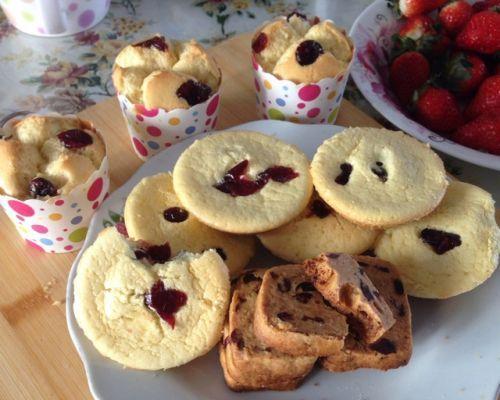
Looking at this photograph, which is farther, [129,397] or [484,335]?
[484,335]

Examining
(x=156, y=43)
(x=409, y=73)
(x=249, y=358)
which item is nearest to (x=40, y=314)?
(x=249, y=358)

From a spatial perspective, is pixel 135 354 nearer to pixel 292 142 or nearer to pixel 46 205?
pixel 46 205

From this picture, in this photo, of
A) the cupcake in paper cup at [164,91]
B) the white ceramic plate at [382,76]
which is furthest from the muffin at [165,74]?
the white ceramic plate at [382,76]

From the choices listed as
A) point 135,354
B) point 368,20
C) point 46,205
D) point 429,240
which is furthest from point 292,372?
point 368,20

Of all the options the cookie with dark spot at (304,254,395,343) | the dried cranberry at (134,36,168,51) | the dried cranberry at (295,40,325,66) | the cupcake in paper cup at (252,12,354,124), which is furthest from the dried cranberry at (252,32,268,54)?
the cookie with dark spot at (304,254,395,343)

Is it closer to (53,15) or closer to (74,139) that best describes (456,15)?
(74,139)

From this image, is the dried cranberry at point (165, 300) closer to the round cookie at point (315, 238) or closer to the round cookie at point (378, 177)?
the round cookie at point (315, 238)
